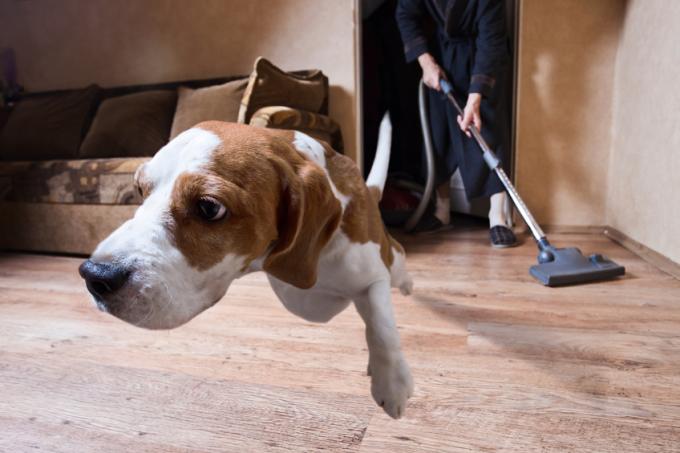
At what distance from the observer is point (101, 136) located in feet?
9.34

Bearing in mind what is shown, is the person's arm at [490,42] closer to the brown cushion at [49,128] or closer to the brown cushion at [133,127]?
the brown cushion at [133,127]

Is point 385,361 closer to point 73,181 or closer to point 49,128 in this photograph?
point 73,181

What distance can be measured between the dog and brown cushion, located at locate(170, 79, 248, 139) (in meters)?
1.83

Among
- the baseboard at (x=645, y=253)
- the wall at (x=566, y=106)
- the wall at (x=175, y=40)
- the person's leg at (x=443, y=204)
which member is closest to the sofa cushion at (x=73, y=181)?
→ the wall at (x=175, y=40)

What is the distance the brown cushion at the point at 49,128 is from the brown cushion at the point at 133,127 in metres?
0.19

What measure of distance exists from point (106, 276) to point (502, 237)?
85.8 inches

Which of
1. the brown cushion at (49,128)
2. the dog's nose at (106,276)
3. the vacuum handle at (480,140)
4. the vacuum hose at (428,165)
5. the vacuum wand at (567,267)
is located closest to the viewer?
the dog's nose at (106,276)

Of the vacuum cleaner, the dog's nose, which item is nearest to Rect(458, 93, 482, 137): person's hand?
the vacuum cleaner

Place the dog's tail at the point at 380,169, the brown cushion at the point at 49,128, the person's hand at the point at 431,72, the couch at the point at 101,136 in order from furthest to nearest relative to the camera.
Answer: the brown cushion at the point at 49,128 → the person's hand at the point at 431,72 → the couch at the point at 101,136 → the dog's tail at the point at 380,169

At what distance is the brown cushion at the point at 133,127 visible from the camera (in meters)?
2.80

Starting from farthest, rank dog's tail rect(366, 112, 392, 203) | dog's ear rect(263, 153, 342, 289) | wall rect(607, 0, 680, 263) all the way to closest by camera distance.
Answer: wall rect(607, 0, 680, 263) → dog's tail rect(366, 112, 392, 203) → dog's ear rect(263, 153, 342, 289)

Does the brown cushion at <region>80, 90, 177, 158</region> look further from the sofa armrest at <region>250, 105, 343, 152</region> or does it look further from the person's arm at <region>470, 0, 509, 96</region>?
the person's arm at <region>470, 0, 509, 96</region>

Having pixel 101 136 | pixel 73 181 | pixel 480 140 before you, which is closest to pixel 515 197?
pixel 480 140

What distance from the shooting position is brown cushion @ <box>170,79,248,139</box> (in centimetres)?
259
